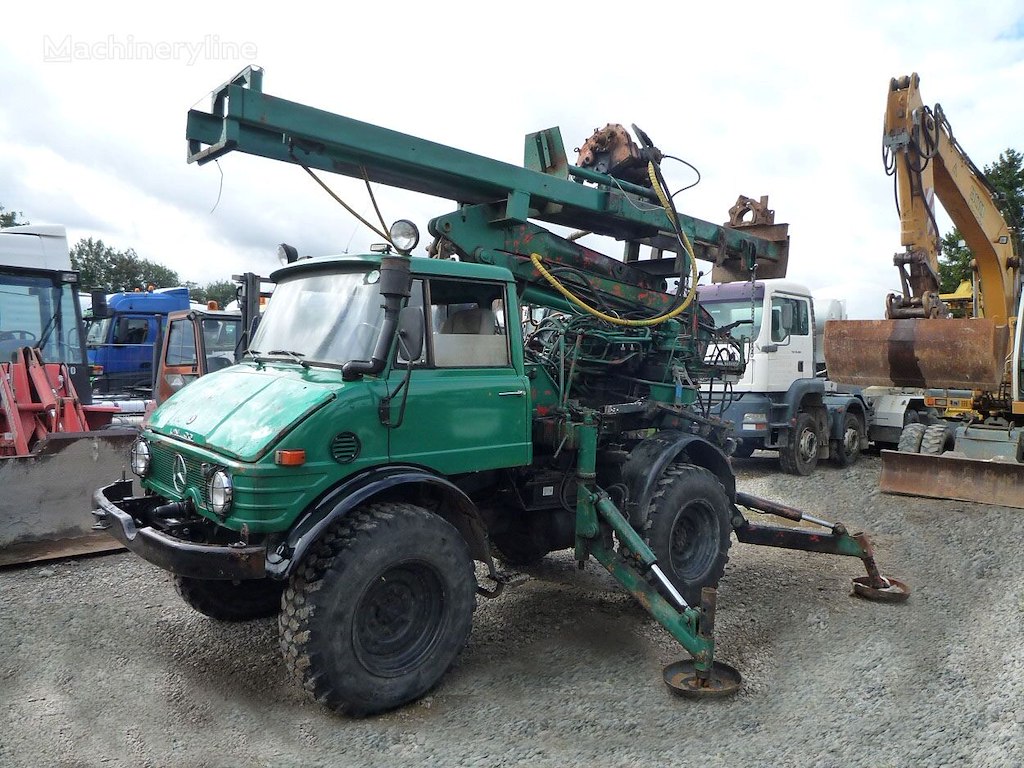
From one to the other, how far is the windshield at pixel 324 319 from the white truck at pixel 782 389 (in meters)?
6.16

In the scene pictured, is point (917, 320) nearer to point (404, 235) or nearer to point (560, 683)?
point (560, 683)

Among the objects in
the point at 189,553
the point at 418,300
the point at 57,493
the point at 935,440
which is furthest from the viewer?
the point at 935,440

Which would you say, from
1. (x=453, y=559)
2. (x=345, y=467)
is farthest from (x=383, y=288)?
(x=453, y=559)

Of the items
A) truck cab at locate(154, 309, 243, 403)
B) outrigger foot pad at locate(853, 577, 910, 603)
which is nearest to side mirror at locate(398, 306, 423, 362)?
outrigger foot pad at locate(853, 577, 910, 603)

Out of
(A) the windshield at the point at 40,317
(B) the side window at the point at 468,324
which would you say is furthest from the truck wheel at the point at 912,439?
(A) the windshield at the point at 40,317

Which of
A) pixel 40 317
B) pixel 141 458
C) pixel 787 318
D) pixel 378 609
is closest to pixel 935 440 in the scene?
pixel 787 318

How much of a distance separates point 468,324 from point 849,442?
8748 mm

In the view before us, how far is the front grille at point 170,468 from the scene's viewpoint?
3.84m

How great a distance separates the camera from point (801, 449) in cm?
1044

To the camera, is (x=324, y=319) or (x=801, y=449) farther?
(x=801, y=449)

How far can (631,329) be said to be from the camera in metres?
5.66

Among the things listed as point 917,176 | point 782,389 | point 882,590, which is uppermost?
point 917,176

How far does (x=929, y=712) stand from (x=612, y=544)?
75.3 inches

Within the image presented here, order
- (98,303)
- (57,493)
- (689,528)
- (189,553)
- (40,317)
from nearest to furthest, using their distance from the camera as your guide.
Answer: (189,553) → (689,528) → (57,493) → (40,317) → (98,303)
